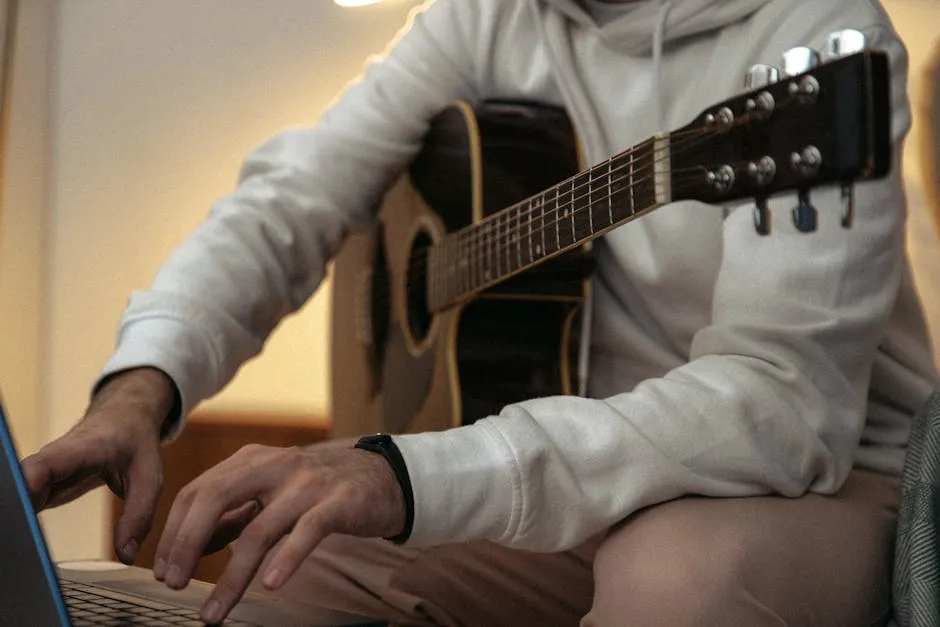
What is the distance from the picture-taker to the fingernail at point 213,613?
608 mm

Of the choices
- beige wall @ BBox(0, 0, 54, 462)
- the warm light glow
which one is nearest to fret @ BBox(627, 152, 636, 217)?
the warm light glow

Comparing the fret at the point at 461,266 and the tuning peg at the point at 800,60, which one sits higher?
the tuning peg at the point at 800,60

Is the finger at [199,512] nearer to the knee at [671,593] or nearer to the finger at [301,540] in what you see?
the finger at [301,540]

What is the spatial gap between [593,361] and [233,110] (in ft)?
3.56

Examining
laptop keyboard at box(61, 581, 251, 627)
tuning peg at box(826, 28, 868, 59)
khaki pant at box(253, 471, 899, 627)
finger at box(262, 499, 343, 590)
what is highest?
tuning peg at box(826, 28, 868, 59)

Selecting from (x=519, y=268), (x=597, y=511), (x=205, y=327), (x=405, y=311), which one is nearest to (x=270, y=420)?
(x=405, y=311)

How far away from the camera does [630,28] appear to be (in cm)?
106

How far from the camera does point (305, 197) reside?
1.26 metres

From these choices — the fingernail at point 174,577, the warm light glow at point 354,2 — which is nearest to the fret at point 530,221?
the fingernail at point 174,577

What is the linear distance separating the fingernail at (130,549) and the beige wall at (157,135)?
3.78 feet

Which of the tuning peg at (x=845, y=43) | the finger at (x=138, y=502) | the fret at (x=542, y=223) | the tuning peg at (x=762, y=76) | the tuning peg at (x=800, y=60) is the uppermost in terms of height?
the tuning peg at (x=845, y=43)

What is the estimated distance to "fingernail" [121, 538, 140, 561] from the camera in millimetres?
804

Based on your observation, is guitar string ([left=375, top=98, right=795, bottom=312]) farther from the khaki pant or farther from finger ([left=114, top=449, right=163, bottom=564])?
finger ([left=114, top=449, right=163, bottom=564])

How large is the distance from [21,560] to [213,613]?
0.11 meters
